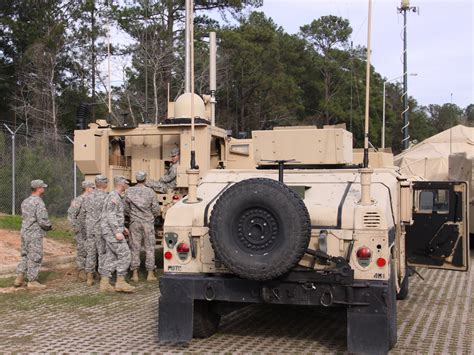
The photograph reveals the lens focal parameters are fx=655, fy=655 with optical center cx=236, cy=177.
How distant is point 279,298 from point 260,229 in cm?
67

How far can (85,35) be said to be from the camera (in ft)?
102

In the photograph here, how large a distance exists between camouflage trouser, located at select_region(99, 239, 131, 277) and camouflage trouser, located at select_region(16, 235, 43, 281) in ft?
3.31

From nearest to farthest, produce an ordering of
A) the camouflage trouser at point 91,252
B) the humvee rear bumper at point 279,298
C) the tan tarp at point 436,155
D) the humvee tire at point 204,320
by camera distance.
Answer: the humvee rear bumper at point 279,298
the humvee tire at point 204,320
the camouflage trouser at point 91,252
the tan tarp at point 436,155

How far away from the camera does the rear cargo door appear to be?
8352 mm

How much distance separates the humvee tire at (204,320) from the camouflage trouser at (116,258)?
2.76 metres

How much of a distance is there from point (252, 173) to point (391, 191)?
1494mm

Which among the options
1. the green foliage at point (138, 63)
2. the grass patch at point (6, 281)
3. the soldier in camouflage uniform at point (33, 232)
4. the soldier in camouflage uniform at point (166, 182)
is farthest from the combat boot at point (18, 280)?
the green foliage at point (138, 63)

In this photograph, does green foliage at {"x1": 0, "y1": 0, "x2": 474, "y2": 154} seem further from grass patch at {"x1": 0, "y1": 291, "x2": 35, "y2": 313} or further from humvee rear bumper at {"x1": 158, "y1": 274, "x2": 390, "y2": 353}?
humvee rear bumper at {"x1": 158, "y1": 274, "x2": 390, "y2": 353}

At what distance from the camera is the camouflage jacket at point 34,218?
9.43 meters

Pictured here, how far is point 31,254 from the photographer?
9.44 metres

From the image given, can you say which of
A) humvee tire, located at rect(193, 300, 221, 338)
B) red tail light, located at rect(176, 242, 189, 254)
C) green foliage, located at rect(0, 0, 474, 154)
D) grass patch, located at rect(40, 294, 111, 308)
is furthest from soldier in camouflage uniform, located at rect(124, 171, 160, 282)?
green foliage, located at rect(0, 0, 474, 154)

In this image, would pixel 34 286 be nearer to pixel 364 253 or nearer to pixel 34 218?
pixel 34 218

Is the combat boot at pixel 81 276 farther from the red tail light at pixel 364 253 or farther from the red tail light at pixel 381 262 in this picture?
the red tail light at pixel 381 262

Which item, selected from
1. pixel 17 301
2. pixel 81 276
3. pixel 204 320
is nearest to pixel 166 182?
pixel 81 276
